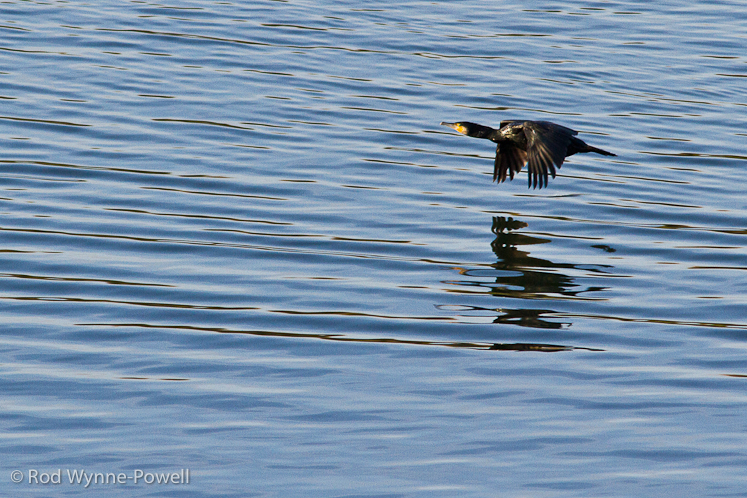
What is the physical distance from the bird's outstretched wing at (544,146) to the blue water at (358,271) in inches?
17.3

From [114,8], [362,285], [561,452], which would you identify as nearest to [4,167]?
[362,285]

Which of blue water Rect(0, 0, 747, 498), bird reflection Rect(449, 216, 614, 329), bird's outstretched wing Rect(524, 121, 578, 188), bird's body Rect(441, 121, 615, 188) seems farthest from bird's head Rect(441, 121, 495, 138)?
bird reflection Rect(449, 216, 614, 329)

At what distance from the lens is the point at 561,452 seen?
4.99 m

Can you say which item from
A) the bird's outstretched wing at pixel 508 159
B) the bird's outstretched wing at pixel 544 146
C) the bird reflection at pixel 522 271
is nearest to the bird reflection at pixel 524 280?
the bird reflection at pixel 522 271

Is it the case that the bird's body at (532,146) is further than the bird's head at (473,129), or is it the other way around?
the bird's head at (473,129)

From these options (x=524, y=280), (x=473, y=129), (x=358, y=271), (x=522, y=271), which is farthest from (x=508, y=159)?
(x=358, y=271)

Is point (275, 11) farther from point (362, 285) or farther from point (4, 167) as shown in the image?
point (362, 285)

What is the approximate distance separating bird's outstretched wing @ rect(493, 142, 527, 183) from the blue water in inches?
7.2

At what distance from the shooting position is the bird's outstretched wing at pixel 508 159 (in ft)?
33.1

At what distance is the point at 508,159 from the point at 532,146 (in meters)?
0.92

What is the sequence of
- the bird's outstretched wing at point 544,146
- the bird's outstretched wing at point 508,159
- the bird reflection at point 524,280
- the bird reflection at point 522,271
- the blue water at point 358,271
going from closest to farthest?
the blue water at point 358,271 < the bird reflection at point 524,280 < the bird reflection at point 522,271 < the bird's outstretched wing at point 544,146 < the bird's outstretched wing at point 508,159

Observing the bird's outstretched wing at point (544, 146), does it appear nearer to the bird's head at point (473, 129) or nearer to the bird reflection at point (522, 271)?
the bird reflection at point (522, 271)

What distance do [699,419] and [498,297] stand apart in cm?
202

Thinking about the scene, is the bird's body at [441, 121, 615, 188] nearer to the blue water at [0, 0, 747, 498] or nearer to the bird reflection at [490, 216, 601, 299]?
the blue water at [0, 0, 747, 498]
